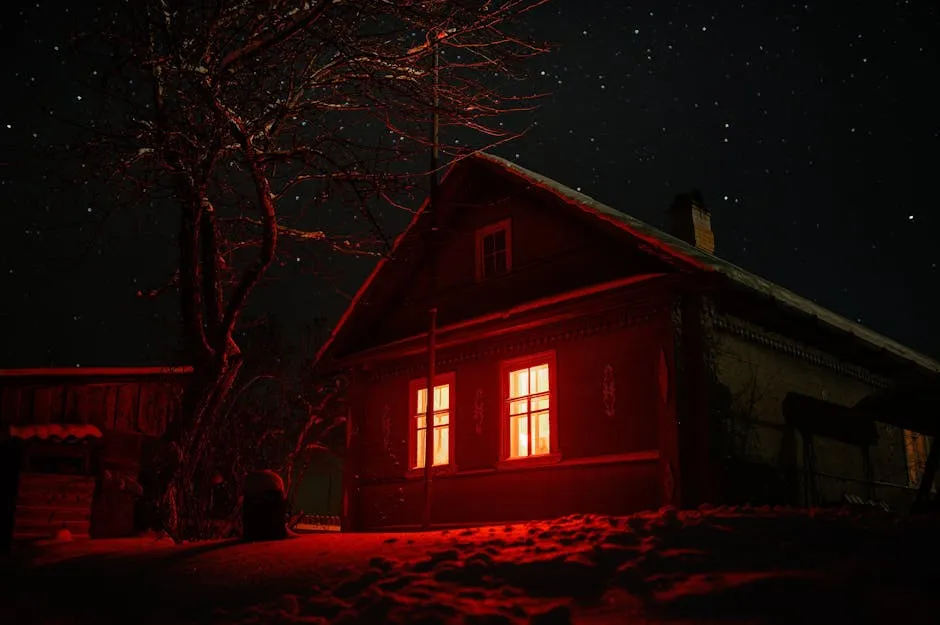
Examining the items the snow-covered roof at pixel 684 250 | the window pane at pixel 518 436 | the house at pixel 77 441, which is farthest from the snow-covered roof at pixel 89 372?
the snow-covered roof at pixel 684 250

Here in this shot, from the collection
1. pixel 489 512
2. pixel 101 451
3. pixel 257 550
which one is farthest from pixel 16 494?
pixel 489 512

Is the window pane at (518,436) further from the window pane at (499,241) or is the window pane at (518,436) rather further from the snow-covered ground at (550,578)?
the snow-covered ground at (550,578)

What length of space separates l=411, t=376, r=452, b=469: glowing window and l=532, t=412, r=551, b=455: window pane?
1.68 meters

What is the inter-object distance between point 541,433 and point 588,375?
148cm

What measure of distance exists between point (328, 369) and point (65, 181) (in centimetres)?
692

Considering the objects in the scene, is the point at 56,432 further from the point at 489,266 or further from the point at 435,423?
the point at 489,266

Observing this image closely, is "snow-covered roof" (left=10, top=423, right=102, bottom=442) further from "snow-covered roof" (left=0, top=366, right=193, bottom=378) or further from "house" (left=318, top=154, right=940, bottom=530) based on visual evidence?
"house" (left=318, top=154, right=940, bottom=530)

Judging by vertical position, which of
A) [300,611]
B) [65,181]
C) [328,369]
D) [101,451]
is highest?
[65,181]

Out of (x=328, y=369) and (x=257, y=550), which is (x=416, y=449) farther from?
(x=257, y=550)

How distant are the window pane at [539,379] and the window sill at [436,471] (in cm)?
194

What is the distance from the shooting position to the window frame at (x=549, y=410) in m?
12.0

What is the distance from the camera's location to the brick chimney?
1539 centimetres

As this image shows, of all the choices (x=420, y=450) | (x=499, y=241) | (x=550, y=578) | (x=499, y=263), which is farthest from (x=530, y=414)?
(x=550, y=578)

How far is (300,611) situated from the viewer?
6.50 m
